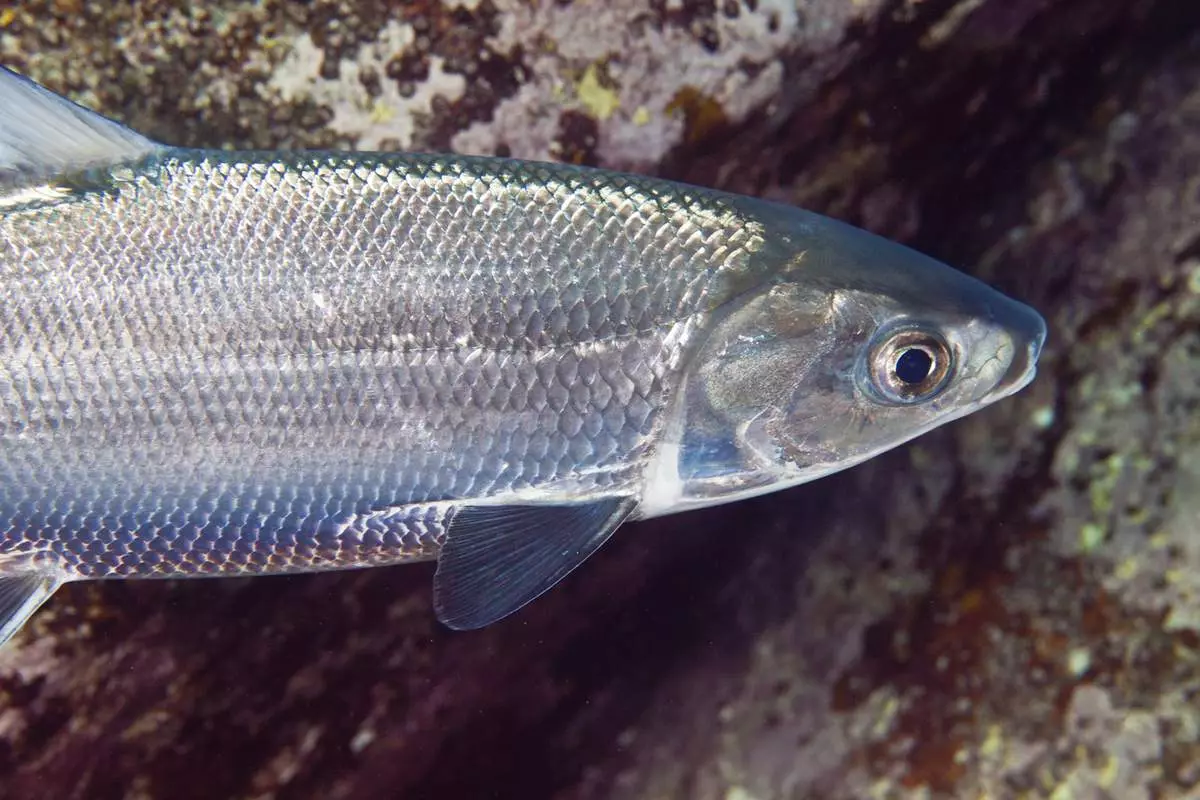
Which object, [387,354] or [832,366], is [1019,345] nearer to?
[832,366]

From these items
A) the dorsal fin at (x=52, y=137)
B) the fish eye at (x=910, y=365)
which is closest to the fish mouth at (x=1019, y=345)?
the fish eye at (x=910, y=365)

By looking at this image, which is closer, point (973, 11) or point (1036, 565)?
point (1036, 565)

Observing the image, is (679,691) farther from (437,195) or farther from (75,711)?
(75,711)

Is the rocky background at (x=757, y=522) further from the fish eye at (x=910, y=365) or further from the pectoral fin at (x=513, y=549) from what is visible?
the pectoral fin at (x=513, y=549)

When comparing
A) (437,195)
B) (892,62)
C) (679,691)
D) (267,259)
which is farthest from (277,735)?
A: (892,62)

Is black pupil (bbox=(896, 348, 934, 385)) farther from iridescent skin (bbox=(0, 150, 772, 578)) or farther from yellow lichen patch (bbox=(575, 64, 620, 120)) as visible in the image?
yellow lichen patch (bbox=(575, 64, 620, 120))

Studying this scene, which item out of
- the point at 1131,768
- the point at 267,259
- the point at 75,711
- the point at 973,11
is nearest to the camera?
the point at 267,259
